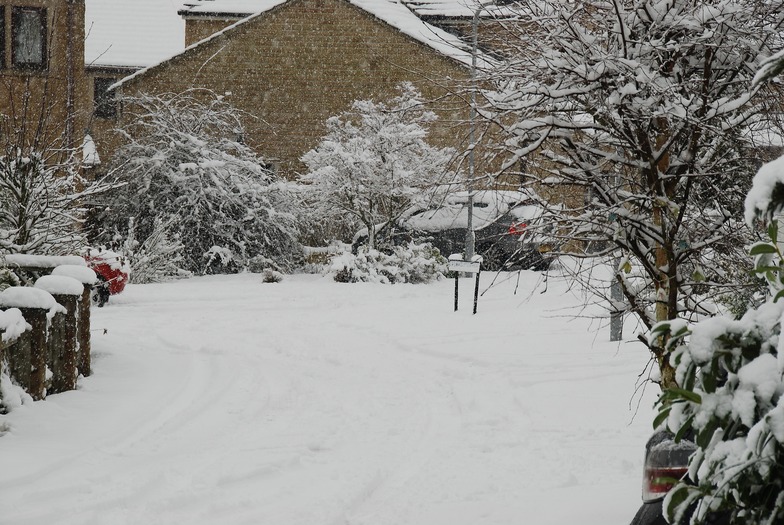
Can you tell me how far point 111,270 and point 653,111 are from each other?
14.1 meters

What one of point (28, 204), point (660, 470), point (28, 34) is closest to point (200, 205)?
point (28, 34)

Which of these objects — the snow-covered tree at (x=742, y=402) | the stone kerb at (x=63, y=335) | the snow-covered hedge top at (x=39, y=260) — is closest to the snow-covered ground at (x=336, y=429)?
the stone kerb at (x=63, y=335)

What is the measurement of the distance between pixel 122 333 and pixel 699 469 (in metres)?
11.8

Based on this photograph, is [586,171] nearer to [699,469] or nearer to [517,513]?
[517,513]

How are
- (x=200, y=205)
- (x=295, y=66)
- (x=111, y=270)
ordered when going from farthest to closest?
(x=295, y=66), (x=200, y=205), (x=111, y=270)

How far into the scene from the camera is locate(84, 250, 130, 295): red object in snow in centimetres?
1677

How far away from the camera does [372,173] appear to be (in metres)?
23.4

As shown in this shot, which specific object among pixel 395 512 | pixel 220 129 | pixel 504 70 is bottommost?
pixel 395 512

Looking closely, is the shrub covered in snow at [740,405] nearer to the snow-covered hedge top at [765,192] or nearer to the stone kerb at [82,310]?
the snow-covered hedge top at [765,192]

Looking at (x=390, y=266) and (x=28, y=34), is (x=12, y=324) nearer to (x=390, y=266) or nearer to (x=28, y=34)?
(x=390, y=266)

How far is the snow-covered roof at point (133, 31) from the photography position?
34688mm

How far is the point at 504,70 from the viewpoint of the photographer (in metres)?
5.26

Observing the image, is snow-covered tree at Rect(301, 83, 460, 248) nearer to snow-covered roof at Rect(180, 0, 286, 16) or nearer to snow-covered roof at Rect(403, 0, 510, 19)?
snow-covered roof at Rect(403, 0, 510, 19)

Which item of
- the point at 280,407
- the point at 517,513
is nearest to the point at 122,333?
the point at 280,407
